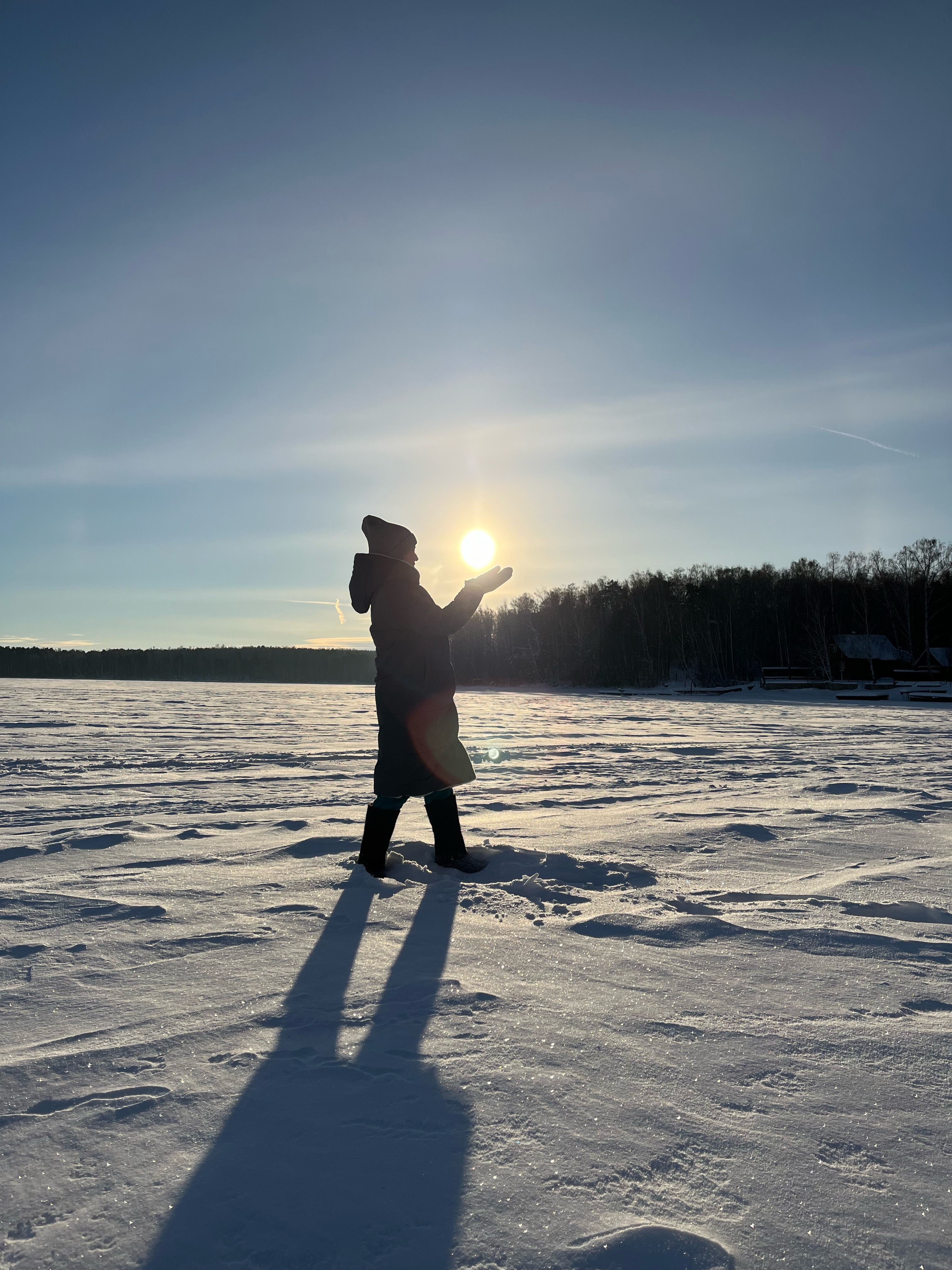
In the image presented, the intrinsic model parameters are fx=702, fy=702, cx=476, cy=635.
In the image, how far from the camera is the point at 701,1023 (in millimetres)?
1915

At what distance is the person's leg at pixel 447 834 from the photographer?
3.41 m

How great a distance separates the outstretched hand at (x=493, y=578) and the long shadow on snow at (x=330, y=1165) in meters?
2.07

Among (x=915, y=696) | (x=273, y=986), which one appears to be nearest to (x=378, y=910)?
(x=273, y=986)

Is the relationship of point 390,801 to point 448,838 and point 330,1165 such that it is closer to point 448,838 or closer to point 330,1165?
point 448,838

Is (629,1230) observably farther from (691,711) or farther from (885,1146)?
(691,711)

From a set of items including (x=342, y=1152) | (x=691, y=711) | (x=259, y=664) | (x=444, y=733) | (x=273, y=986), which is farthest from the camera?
(x=259, y=664)

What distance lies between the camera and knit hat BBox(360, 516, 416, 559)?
12.2 ft

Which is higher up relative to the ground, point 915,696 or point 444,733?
point 444,733

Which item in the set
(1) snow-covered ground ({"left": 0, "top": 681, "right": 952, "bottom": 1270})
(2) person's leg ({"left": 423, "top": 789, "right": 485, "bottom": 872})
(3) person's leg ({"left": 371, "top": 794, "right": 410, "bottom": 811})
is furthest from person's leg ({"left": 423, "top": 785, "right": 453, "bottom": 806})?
(1) snow-covered ground ({"left": 0, "top": 681, "right": 952, "bottom": 1270})

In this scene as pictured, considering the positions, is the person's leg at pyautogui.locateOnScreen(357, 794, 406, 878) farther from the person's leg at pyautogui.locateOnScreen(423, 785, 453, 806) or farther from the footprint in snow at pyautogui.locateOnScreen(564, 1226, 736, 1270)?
the footprint in snow at pyautogui.locateOnScreen(564, 1226, 736, 1270)

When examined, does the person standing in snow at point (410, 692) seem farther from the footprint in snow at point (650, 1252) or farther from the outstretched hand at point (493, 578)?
the footprint in snow at point (650, 1252)

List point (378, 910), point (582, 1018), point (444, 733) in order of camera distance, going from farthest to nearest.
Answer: point (444, 733) → point (378, 910) → point (582, 1018)

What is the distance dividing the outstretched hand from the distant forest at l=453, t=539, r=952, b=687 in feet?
120

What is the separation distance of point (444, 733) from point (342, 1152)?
2.17 m
